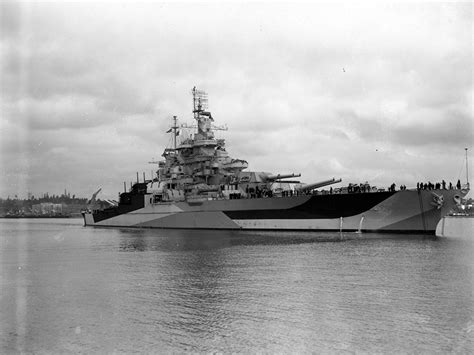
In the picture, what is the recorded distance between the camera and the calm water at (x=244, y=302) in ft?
33.2

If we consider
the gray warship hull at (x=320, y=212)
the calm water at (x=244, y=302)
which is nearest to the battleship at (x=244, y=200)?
the gray warship hull at (x=320, y=212)

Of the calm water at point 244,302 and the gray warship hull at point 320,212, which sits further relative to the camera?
the gray warship hull at point 320,212

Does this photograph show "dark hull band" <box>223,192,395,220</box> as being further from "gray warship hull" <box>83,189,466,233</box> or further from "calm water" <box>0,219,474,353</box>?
"calm water" <box>0,219,474,353</box>

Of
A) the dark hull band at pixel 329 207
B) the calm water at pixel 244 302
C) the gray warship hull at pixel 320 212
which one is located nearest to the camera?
the calm water at pixel 244 302

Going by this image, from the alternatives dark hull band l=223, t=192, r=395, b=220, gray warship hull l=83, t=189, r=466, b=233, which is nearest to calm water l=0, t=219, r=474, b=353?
gray warship hull l=83, t=189, r=466, b=233

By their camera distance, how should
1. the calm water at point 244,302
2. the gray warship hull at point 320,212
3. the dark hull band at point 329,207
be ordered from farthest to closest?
the dark hull band at point 329,207 → the gray warship hull at point 320,212 → the calm water at point 244,302

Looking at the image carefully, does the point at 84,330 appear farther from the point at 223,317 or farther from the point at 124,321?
the point at 223,317

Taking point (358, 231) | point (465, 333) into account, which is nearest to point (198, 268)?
point (465, 333)

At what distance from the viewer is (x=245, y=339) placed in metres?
10.2

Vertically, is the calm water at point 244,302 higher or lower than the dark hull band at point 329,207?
lower

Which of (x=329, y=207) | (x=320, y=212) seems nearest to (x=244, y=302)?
(x=329, y=207)

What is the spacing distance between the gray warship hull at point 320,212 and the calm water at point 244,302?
7.02 meters

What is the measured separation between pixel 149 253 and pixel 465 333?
16.5 metres

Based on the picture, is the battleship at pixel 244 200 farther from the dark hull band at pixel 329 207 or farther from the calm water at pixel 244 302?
the calm water at pixel 244 302
